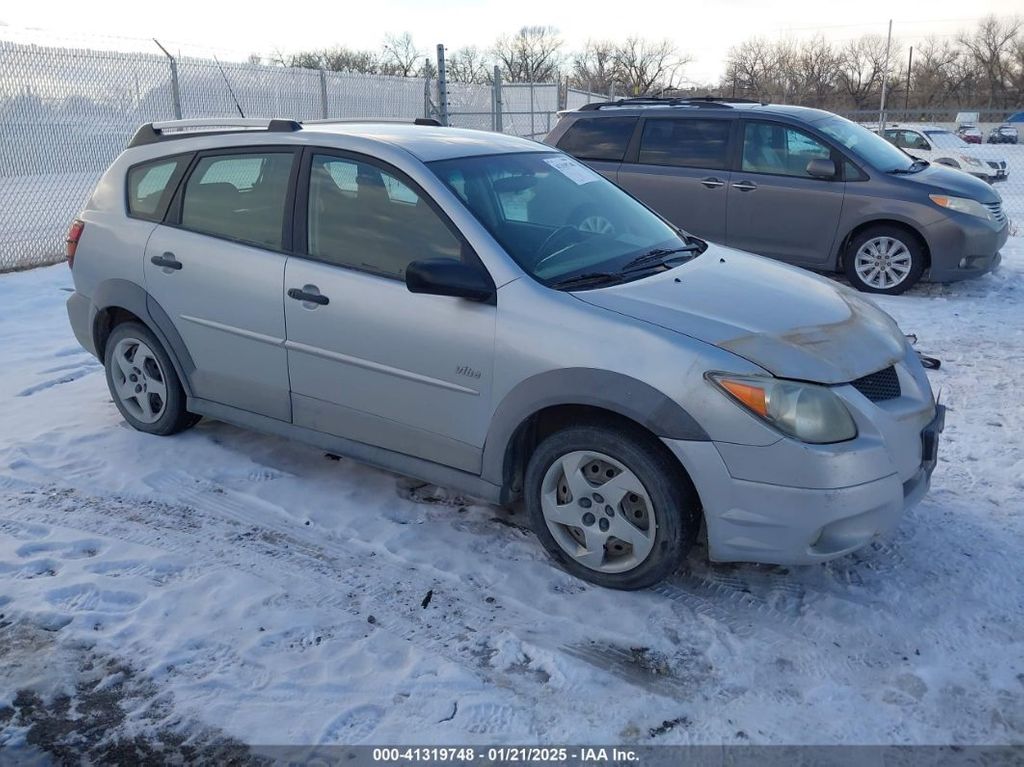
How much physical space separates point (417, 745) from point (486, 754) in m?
0.22

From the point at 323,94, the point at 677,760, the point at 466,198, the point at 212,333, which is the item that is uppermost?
the point at 323,94

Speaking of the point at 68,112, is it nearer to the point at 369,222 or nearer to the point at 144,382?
the point at 144,382

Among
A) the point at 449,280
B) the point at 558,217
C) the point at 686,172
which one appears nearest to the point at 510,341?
the point at 449,280

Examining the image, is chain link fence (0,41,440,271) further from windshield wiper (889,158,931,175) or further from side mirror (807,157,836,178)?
windshield wiper (889,158,931,175)

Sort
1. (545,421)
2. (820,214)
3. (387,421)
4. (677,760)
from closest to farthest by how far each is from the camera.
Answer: (677,760) → (545,421) → (387,421) → (820,214)

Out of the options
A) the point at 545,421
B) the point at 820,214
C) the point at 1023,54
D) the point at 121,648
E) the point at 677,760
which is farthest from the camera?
the point at 1023,54

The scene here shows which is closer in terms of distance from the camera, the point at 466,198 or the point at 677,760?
the point at 677,760

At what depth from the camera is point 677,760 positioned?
270 centimetres

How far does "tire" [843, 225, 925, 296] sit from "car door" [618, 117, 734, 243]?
52.0 inches

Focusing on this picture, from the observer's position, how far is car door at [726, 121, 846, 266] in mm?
8539

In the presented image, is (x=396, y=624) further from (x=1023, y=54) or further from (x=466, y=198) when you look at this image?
(x=1023, y=54)

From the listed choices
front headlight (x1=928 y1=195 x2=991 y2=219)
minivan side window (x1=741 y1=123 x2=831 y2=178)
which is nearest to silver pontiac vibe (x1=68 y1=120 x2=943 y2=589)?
minivan side window (x1=741 y1=123 x2=831 y2=178)

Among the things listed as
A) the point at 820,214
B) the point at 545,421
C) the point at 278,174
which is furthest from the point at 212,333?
the point at 820,214

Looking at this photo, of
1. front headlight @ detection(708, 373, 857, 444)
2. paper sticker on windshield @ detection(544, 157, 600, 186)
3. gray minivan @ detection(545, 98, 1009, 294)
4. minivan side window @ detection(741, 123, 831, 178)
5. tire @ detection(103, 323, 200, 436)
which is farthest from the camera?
minivan side window @ detection(741, 123, 831, 178)
